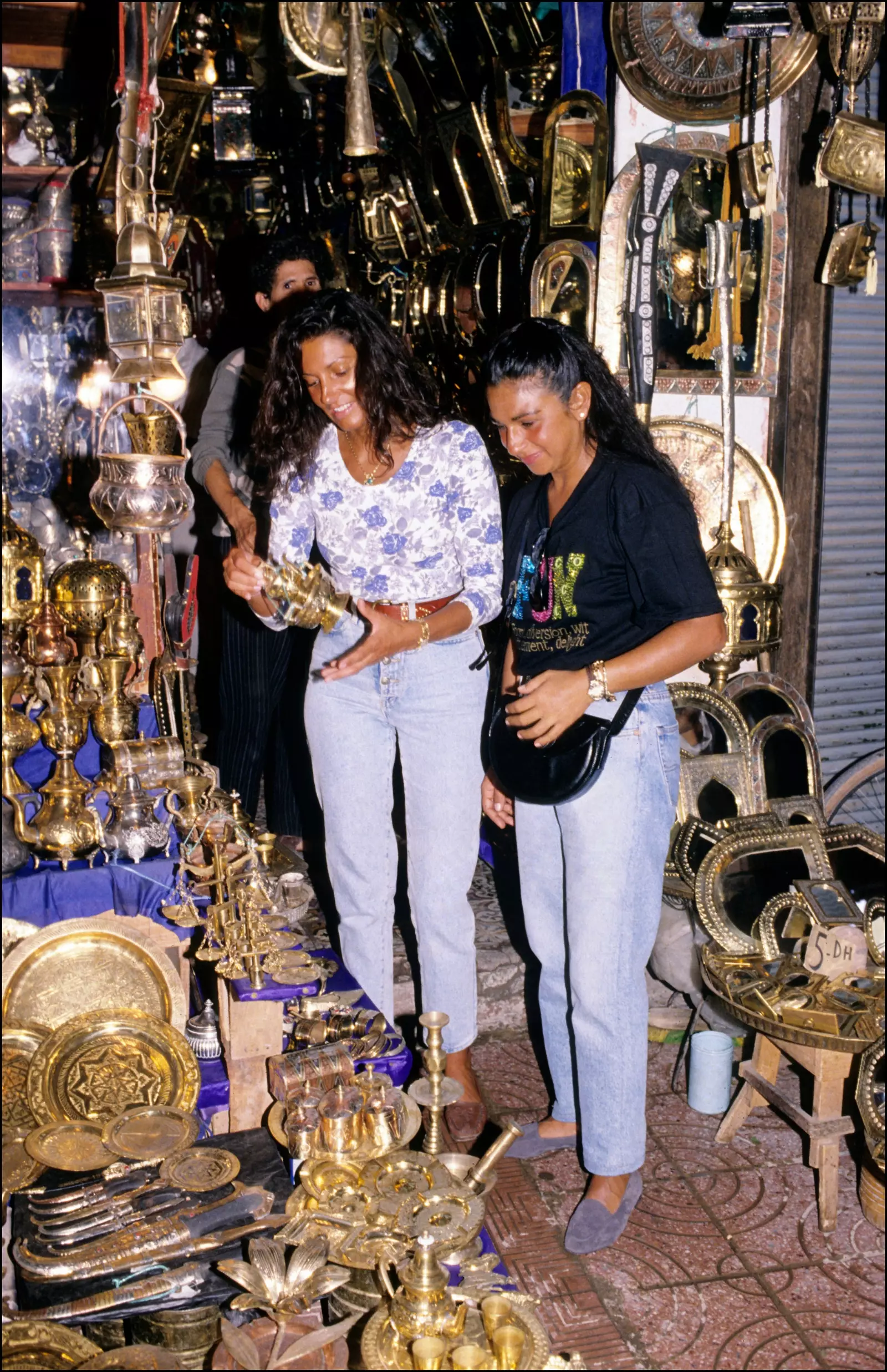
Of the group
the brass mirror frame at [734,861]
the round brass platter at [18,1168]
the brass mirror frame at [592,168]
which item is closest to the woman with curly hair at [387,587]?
the brass mirror frame at [734,861]

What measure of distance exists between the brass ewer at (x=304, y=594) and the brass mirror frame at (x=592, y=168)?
6.26 ft

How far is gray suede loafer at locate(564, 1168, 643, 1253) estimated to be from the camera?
8.35 feet

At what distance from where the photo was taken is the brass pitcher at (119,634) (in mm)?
2906

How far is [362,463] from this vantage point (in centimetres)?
269

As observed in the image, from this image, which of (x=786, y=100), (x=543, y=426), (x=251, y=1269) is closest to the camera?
(x=251, y=1269)

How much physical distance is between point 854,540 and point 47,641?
9.34ft

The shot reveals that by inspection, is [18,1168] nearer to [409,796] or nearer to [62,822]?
[62,822]

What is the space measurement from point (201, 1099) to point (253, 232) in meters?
5.06

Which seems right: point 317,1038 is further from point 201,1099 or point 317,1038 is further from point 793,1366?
point 793,1366

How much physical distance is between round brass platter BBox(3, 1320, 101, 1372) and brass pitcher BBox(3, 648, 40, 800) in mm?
1064

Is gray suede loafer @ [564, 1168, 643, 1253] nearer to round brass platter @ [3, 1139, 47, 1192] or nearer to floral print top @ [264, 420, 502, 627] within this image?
round brass platter @ [3, 1139, 47, 1192]

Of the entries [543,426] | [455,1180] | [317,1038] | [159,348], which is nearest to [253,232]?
[159,348]

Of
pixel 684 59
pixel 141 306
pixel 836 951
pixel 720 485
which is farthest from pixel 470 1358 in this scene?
pixel 684 59

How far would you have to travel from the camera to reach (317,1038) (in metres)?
2.54
